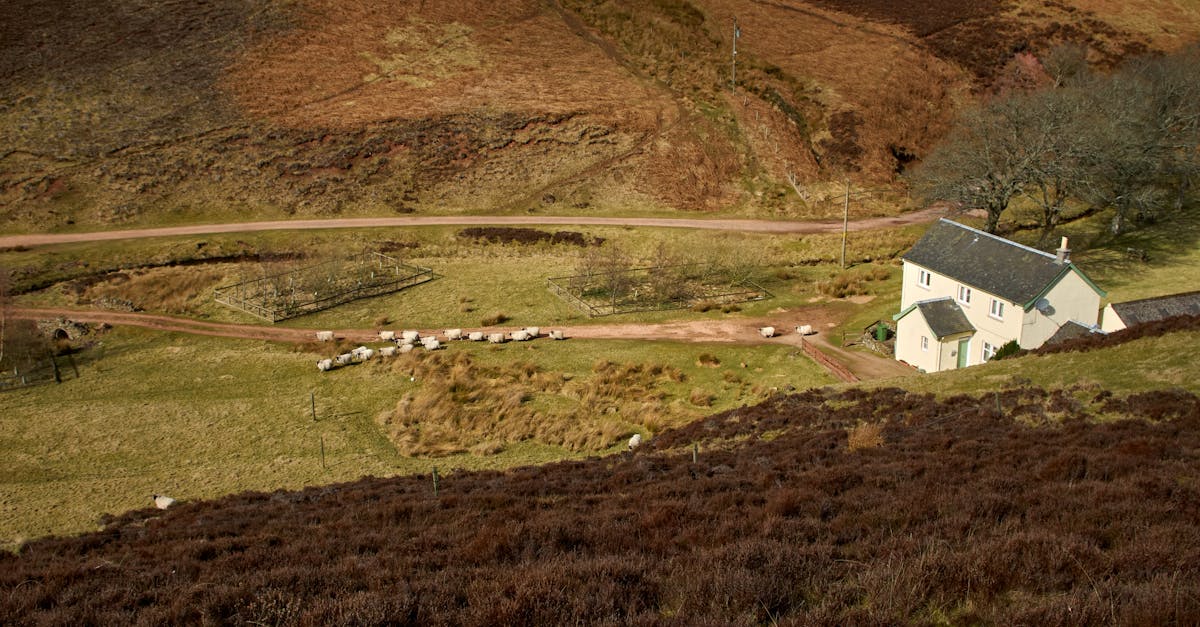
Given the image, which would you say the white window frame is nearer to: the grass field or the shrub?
the grass field

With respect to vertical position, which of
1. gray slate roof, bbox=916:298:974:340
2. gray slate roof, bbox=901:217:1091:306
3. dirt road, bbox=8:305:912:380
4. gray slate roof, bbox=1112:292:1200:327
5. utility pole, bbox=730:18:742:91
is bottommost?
dirt road, bbox=8:305:912:380

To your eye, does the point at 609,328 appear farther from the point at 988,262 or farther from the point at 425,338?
the point at 988,262

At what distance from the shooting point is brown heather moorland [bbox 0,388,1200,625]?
34.3 ft

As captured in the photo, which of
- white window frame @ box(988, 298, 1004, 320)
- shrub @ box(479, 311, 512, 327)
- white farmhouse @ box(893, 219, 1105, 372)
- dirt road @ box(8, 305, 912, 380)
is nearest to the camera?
white farmhouse @ box(893, 219, 1105, 372)

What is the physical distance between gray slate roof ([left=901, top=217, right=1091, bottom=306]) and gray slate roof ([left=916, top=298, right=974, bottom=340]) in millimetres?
1429

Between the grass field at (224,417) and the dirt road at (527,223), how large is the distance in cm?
2102

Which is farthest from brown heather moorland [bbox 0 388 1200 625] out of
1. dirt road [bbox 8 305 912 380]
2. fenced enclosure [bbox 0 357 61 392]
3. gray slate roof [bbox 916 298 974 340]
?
fenced enclosure [bbox 0 357 61 392]

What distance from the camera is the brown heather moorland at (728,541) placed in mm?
10445

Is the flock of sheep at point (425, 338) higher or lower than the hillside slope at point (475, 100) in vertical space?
lower

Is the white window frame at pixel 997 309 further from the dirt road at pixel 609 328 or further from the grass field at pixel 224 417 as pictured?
the grass field at pixel 224 417

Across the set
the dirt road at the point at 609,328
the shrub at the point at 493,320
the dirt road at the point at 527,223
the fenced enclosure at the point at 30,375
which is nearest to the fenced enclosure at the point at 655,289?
the dirt road at the point at 609,328

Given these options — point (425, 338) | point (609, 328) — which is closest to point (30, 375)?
point (425, 338)

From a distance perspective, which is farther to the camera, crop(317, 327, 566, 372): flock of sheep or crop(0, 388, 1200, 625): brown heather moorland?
crop(317, 327, 566, 372): flock of sheep

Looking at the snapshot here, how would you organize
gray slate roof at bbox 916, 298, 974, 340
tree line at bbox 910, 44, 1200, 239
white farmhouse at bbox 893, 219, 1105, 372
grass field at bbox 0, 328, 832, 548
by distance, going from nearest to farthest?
grass field at bbox 0, 328, 832, 548 → white farmhouse at bbox 893, 219, 1105, 372 → gray slate roof at bbox 916, 298, 974, 340 → tree line at bbox 910, 44, 1200, 239
